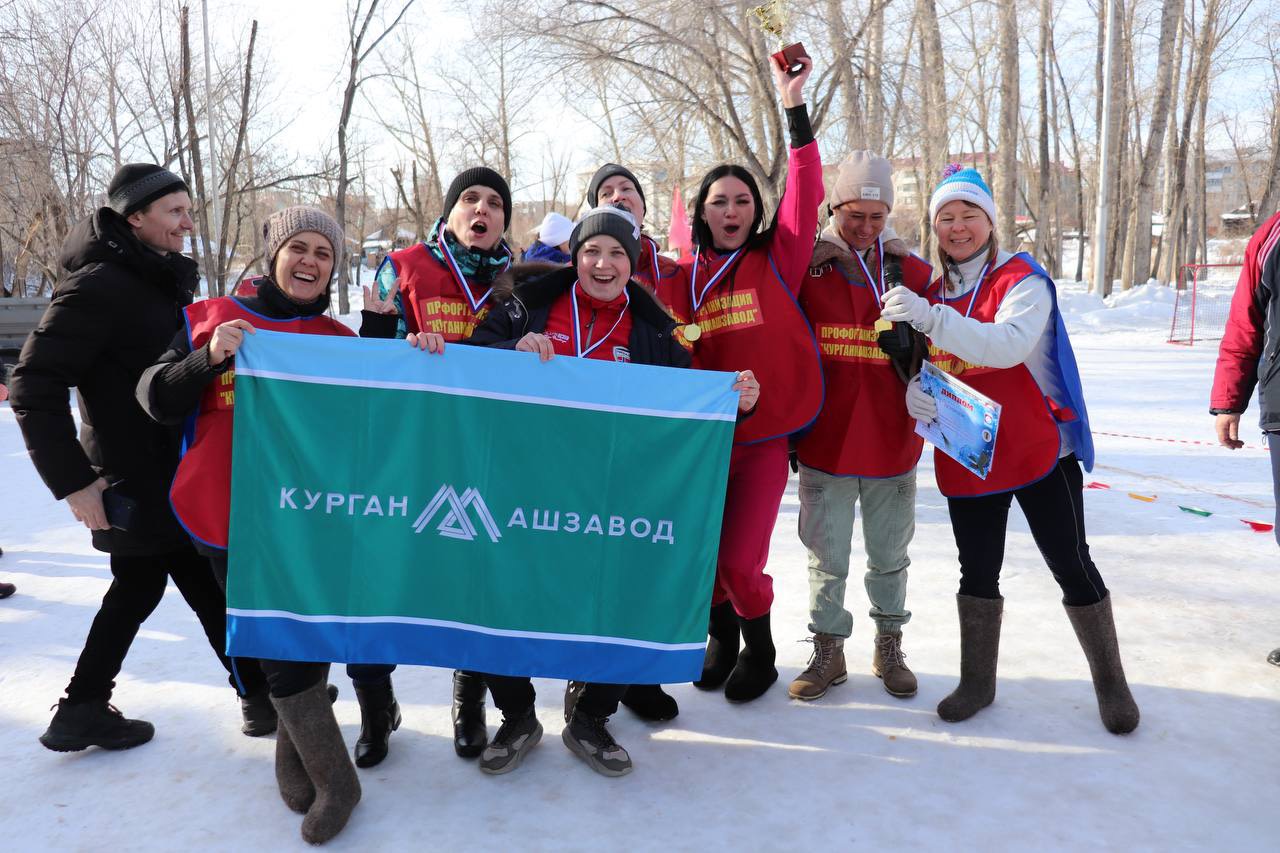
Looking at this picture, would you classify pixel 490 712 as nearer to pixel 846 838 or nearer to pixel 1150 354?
pixel 846 838

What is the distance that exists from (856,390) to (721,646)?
4.02ft

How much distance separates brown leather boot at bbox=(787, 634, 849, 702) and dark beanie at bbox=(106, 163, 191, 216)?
9.79 ft

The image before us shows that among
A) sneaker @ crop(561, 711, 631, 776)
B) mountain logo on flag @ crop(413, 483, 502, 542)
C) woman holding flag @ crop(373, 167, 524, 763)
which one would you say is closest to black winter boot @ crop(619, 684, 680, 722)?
sneaker @ crop(561, 711, 631, 776)

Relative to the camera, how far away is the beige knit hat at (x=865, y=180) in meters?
3.59

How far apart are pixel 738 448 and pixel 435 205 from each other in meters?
33.3

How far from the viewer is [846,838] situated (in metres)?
2.75

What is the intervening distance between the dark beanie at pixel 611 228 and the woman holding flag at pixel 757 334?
478mm

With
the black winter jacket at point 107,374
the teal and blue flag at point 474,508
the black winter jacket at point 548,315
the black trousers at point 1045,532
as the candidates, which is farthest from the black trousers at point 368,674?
the black trousers at point 1045,532

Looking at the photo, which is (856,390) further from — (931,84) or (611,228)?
(931,84)

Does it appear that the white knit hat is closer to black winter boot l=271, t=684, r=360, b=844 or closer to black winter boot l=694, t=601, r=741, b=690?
black winter boot l=694, t=601, r=741, b=690

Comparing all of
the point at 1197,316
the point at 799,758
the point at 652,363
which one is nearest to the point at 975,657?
the point at 799,758

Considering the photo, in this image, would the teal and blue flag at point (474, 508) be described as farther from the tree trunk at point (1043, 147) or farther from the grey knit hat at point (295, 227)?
the tree trunk at point (1043, 147)

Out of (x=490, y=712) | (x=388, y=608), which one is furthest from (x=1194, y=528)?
(x=388, y=608)

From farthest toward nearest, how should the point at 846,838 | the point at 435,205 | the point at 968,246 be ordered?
the point at 435,205 < the point at 968,246 < the point at 846,838
